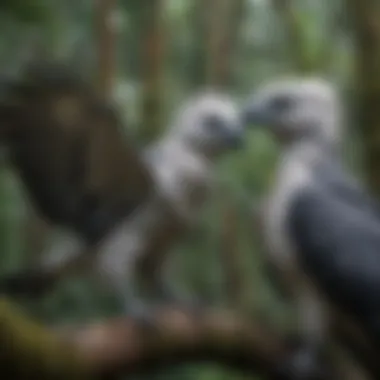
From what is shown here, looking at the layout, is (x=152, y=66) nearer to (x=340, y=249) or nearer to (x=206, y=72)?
(x=206, y=72)

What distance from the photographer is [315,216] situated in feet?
4.50

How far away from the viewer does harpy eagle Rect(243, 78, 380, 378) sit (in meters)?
1.35

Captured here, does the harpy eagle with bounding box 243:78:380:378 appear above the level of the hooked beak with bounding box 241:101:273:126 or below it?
below

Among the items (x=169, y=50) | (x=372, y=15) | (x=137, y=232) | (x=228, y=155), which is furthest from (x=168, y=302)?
(x=372, y=15)

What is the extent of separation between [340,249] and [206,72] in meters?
0.32

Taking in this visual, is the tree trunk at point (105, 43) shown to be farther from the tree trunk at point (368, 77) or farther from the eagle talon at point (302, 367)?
the eagle talon at point (302, 367)

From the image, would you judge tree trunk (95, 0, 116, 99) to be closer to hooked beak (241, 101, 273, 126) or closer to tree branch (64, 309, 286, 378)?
hooked beak (241, 101, 273, 126)

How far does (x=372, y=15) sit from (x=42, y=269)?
60 centimetres

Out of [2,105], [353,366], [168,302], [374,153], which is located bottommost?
[353,366]

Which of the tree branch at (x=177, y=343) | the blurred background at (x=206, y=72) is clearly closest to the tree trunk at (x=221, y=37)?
the blurred background at (x=206, y=72)

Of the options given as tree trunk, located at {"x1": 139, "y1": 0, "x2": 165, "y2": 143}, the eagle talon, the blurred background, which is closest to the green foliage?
the blurred background

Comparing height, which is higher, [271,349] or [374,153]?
[374,153]

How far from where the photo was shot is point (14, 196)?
140 centimetres

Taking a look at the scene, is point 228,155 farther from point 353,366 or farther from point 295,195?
point 353,366
